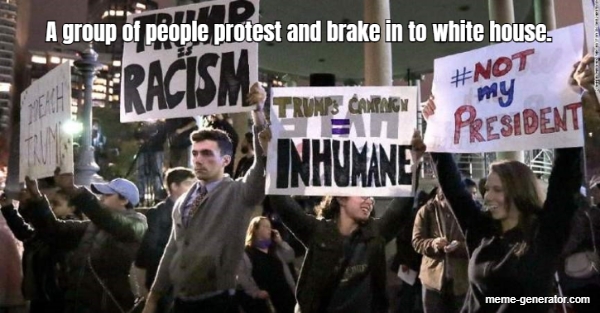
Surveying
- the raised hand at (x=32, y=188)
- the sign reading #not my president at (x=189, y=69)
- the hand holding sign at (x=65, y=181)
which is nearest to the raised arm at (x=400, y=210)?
the sign reading #not my president at (x=189, y=69)

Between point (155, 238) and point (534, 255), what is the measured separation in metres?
3.25

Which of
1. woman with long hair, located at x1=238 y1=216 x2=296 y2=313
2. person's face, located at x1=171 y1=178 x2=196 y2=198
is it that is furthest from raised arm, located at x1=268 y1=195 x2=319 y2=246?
woman with long hair, located at x1=238 y1=216 x2=296 y2=313

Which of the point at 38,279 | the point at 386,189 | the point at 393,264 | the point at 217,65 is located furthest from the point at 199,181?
the point at 38,279

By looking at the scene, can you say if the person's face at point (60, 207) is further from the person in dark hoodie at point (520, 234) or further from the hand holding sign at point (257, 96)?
the person in dark hoodie at point (520, 234)

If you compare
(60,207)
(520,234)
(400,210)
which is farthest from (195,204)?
(60,207)

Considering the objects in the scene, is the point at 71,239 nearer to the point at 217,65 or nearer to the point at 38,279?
the point at 38,279

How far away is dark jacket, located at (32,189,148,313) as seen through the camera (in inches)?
221

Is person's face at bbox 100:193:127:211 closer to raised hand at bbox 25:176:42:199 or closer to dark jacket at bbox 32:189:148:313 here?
dark jacket at bbox 32:189:148:313

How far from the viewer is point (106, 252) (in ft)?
19.9

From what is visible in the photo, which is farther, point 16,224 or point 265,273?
point 16,224

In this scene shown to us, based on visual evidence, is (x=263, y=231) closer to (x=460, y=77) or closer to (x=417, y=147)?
(x=417, y=147)

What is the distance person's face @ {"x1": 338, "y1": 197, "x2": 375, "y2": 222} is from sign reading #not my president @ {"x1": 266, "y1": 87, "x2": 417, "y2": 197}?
2.6 inches

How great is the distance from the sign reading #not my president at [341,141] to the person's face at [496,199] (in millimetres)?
753
